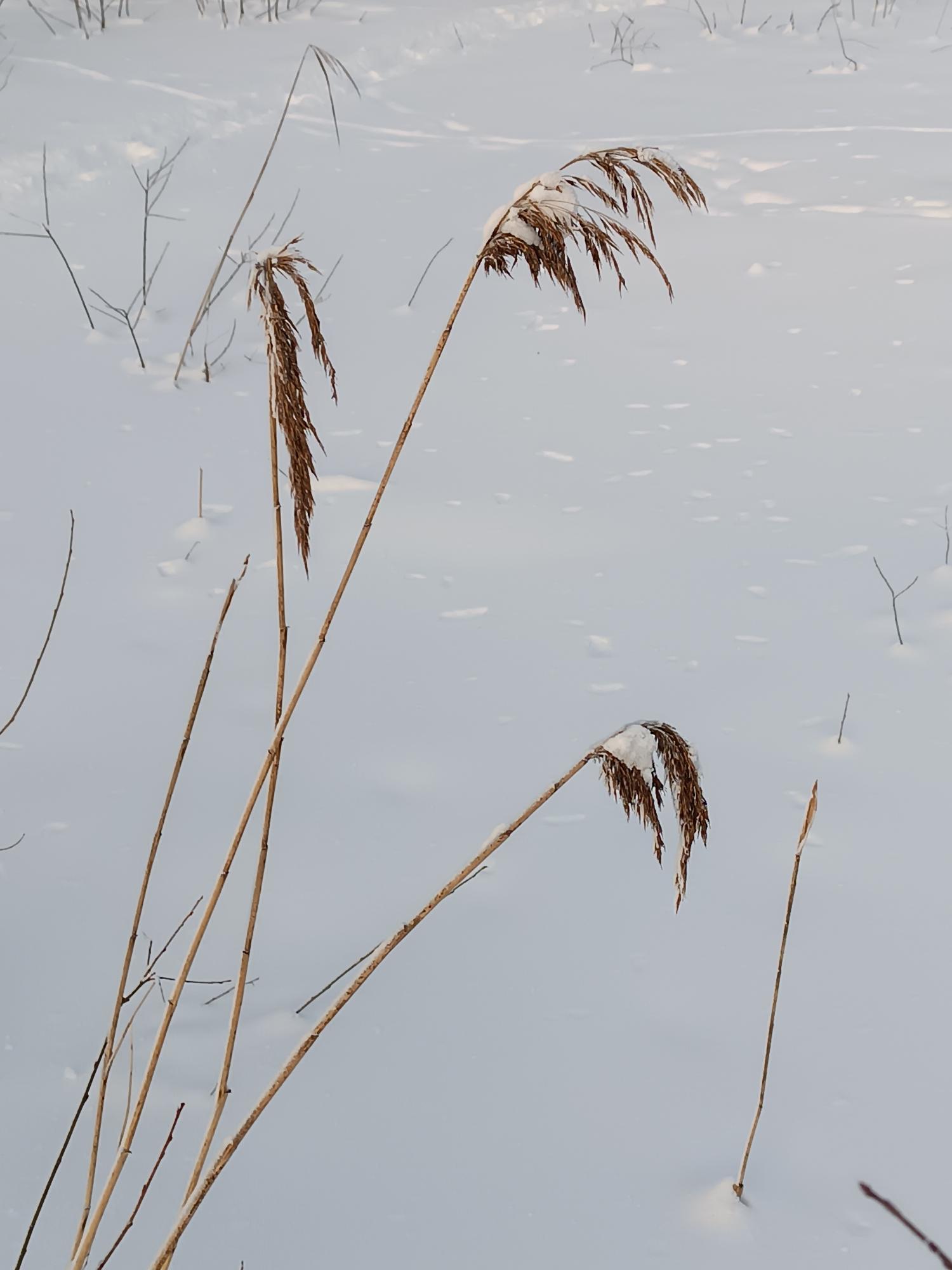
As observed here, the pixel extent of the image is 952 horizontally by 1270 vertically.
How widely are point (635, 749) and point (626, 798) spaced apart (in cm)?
3

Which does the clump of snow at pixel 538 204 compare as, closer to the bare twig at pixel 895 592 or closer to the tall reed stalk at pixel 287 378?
the tall reed stalk at pixel 287 378

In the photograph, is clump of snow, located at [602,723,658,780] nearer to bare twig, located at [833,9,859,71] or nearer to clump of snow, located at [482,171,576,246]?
clump of snow, located at [482,171,576,246]

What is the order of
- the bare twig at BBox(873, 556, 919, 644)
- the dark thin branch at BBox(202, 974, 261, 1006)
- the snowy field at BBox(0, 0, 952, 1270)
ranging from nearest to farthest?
the snowy field at BBox(0, 0, 952, 1270)
the dark thin branch at BBox(202, 974, 261, 1006)
the bare twig at BBox(873, 556, 919, 644)

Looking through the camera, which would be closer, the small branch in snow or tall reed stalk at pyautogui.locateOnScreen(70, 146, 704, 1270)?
tall reed stalk at pyautogui.locateOnScreen(70, 146, 704, 1270)

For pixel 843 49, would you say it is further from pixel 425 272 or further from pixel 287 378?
pixel 287 378

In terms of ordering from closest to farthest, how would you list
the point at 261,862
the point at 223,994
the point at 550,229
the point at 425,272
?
the point at 550,229 < the point at 261,862 < the point at 223,994 < the point at 425,272

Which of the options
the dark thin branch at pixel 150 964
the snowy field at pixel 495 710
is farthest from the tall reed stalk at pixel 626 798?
the snowy field at pixel 495 710

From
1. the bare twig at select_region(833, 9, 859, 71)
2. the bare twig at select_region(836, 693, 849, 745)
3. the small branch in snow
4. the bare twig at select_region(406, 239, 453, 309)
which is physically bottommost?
the bare twig at select_region(836, 693, 849, 745)

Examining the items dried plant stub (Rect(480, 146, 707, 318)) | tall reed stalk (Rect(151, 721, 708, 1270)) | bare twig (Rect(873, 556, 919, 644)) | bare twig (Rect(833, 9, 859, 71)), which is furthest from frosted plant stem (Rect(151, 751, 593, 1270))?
bare twig (Rect(833, 9, 859, 71))

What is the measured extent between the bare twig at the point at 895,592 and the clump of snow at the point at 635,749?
139 centimetres

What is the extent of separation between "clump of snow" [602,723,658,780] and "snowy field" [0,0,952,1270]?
64 centimetres

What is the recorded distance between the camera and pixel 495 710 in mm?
1949

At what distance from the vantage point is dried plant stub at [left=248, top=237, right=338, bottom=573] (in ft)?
2.29

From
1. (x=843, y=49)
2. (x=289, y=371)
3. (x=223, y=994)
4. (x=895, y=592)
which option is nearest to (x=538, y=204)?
(x=289, y=371)
